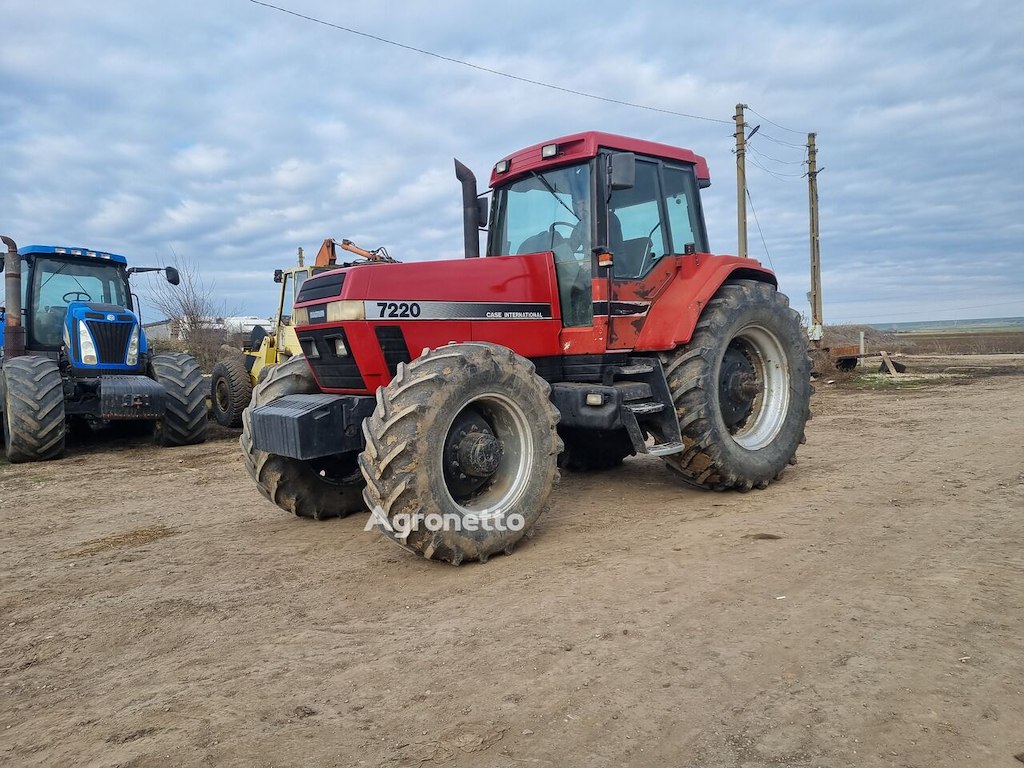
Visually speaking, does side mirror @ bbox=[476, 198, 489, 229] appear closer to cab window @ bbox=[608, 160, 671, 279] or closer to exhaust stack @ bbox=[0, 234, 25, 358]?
cab window @ bbox=[608, 160, 671, 279]

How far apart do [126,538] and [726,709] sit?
4531mm

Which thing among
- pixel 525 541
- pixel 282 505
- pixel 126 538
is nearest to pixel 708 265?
pixel 525 541

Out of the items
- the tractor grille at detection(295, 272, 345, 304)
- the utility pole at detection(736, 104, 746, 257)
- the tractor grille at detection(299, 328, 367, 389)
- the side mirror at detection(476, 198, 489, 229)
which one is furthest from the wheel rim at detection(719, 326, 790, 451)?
the utility pole at detection(736, 104, 746, 257)

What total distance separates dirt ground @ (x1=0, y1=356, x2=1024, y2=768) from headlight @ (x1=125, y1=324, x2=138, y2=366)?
16.8 ft

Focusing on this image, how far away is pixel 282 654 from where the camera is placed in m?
3.19

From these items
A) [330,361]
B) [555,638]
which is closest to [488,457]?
[330,361]

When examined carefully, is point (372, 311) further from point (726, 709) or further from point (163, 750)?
point (726, 709)

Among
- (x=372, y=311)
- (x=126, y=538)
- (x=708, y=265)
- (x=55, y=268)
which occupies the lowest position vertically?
(x=126, y=538)

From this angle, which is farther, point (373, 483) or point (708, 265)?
point (708, 265)

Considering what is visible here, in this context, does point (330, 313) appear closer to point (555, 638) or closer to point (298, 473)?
point (298, 473)

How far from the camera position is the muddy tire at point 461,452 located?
3.99 m

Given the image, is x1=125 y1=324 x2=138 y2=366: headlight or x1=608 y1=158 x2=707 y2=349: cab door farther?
x1=125 y1=324 x2=138 y2=366: headlight

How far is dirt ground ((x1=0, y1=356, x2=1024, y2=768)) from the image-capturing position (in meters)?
2.44

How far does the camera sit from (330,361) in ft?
16.3
